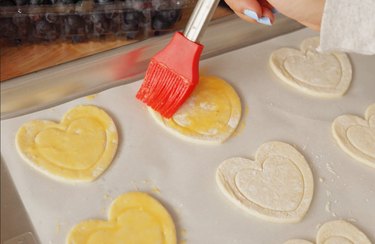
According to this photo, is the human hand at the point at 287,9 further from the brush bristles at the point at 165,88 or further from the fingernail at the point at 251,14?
the brush bristles at the point at 165,88

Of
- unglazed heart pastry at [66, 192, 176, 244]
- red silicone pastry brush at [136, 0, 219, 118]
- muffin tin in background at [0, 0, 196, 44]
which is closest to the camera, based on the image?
unglazed heart pastry at [66, 192, 176, 244]

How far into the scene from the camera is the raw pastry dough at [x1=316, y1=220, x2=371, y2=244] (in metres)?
0.93

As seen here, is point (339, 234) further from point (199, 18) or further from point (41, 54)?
point (41, 54)

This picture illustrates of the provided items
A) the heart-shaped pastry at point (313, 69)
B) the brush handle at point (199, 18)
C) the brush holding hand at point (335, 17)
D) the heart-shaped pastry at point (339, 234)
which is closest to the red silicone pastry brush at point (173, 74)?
the brush handle at point (199, 18)

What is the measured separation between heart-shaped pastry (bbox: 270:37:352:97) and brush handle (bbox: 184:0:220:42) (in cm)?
22

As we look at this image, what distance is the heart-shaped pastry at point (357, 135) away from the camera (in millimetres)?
1045

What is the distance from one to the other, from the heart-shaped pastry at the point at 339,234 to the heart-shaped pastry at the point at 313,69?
28cm

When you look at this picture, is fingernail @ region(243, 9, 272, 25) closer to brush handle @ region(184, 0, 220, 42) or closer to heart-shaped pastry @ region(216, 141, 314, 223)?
brush handle @ region(184, 0, 220, 42)

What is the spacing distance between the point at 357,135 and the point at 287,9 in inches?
10.9

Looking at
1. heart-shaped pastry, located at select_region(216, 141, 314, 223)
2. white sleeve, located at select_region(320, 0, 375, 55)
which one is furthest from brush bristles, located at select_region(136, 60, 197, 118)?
white sleeve, located at select_region(320, 0, 375, 55)

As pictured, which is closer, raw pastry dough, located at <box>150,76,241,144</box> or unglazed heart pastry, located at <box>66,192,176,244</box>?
unglazed heart pastry, located at <box>66,192,176,244</box>

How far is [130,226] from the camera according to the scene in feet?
2.94

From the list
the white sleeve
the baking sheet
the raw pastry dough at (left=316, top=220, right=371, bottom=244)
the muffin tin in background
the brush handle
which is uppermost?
the white sleeve

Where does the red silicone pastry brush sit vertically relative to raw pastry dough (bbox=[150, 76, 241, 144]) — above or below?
above
